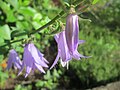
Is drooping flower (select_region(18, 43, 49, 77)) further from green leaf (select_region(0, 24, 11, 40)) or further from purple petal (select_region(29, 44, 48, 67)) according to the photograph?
green leaf (select_region(0, 24, 11, 40))

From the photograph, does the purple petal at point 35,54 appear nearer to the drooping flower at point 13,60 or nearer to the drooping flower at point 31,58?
the drooping flower at point 31,58

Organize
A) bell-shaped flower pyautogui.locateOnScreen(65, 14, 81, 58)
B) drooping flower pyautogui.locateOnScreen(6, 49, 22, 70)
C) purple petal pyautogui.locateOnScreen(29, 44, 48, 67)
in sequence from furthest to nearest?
drooping flower pyautogui.locateOnScreen(6, 49, 22, 70)
purple petal pyautogui.locateOnScreen(29, 44, 48, 67)
bell-shaped flower pyautogui.locateOnScreen(65, 14, 81, 58)

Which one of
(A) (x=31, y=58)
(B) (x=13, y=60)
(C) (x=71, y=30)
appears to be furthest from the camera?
(B) (x=13, y=60)

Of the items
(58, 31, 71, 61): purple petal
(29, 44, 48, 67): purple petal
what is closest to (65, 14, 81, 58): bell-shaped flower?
(58, 31, 71, 61): purple petal

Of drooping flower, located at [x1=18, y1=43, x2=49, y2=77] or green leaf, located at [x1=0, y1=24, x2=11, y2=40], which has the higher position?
green leaf, located at [x1=0, y1=24, x2=11, y2=40]

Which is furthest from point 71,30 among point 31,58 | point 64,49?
point 31,58

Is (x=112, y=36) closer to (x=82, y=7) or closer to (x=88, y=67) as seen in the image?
(x=88, y=67)

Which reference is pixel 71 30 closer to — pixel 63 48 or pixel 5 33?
pixel 63 48

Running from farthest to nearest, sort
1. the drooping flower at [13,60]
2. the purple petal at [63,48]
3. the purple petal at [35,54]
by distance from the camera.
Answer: the drooping flower at [13,60], the purple petal at [35,54], the purple petal at [63,48]

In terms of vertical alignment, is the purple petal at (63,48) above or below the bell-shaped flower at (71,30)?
below

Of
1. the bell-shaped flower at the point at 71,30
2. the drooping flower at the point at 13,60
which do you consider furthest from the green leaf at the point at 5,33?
the bell-shaped flower at the point at 71,30

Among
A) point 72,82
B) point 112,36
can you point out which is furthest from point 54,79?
point 112,36
